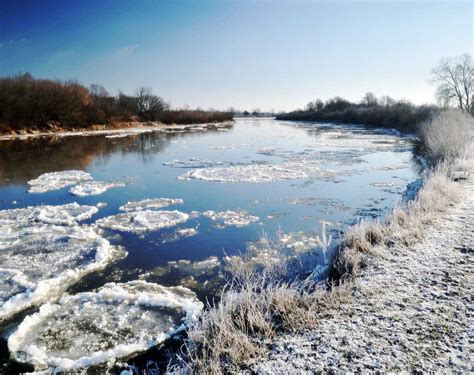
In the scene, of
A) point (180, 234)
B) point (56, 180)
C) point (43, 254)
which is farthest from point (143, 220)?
point (56, 180)

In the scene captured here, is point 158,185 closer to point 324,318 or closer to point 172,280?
point 172,280

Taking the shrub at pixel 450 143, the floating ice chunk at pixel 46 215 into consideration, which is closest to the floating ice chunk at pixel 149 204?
the floating ice chunk at pixel 46 215

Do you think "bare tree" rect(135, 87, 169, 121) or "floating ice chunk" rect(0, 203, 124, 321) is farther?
"bare tree" rect(135, 87, 169, 121)

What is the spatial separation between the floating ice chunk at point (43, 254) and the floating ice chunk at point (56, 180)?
102 inches

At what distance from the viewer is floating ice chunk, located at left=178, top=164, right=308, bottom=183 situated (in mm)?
11766

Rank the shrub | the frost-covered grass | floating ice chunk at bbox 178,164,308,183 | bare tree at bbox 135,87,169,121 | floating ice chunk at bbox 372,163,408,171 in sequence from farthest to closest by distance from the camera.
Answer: bare tree at bbox 135,87,169,121, floating ice chunk at bbox 372,163,408,171, the shrub, floating ice chunk at bbox 178,164,308,183, the frost-covered grass

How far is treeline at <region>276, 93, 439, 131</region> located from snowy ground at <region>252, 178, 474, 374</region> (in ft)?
82.2

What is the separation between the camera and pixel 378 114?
4106 cm

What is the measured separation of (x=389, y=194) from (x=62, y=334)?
896 cm

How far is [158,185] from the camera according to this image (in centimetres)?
1109

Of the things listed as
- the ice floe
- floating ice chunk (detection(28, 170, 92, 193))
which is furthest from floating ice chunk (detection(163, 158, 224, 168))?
floating ice chunk (detection(28, 170, 92, 193))

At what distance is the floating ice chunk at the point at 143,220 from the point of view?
695 cm

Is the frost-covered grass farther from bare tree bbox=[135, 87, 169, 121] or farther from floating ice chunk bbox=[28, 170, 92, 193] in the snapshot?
bare tree bbox=[135, 87, 169, 121]

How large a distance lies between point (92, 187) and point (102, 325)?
301 inches
